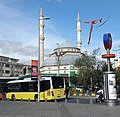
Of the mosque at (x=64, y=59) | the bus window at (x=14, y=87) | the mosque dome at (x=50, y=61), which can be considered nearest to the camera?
the bus window at (x=14, y=87)

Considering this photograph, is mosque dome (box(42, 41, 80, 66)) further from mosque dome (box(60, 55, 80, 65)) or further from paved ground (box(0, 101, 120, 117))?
paved ground (box(0, 101, 120, 117))

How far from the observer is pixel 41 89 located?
98.1 feet

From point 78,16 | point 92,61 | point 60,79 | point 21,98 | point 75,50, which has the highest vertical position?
point 78,16

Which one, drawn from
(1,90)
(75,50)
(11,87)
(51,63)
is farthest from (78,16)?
(11,87)

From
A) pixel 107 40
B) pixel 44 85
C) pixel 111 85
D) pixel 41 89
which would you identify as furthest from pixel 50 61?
pixel 111 85

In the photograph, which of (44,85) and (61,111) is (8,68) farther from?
(61,111)

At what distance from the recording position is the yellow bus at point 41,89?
29.1 m

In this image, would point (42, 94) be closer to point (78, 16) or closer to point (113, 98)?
point (113, 98)

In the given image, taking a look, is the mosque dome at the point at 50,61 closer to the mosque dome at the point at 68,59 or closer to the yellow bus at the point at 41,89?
the mosque dome at the point at 68,59

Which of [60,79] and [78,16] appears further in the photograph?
[78,16]

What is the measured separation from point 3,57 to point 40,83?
9618 cm

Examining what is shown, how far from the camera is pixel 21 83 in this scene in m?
32.7

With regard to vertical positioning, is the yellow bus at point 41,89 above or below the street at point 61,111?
above

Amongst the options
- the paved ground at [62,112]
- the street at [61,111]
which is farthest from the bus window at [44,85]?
the paved ground at [62,112]
